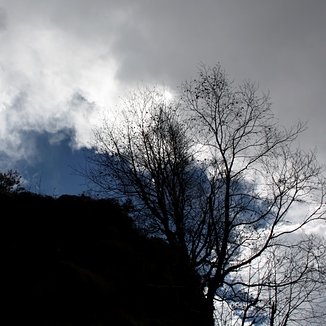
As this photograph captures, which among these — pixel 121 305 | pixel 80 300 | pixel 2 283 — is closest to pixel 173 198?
pixel 121 305

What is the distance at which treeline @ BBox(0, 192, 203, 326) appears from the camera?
209 inches

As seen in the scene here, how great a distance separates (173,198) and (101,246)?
296 cm

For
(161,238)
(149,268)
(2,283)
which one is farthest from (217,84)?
(2,283)

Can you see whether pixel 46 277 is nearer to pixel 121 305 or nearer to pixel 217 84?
pixel 121 305

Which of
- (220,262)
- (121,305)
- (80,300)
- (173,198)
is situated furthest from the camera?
(173,198)

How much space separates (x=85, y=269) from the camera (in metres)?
6.45

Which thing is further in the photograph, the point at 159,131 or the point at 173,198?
the point at 159,131

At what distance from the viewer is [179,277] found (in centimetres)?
843

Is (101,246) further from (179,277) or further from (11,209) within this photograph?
(11,209)

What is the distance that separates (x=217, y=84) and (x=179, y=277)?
6506mm

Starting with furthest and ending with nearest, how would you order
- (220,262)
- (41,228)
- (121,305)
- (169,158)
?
(169,158), (41,228), (220,262), (121,305)

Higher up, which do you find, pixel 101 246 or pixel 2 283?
pixel 101 246

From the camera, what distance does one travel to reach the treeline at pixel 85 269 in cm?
531

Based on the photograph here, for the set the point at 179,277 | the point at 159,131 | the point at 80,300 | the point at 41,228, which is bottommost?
the point at 80,300
